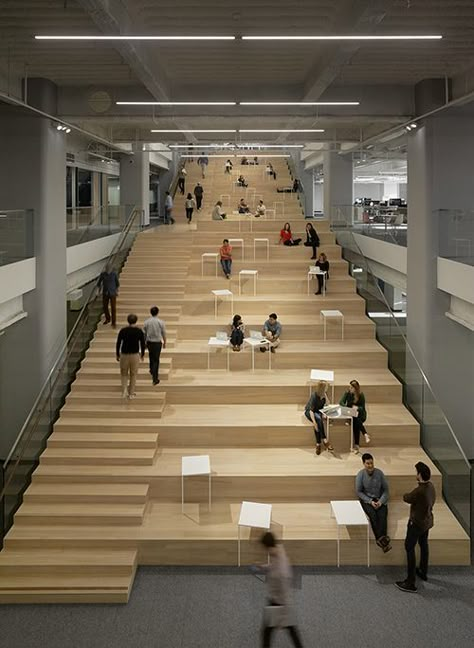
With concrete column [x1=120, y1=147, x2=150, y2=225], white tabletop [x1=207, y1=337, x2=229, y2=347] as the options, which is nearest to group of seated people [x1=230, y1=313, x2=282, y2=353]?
white tabletop [x1=207, y1=337, x2=229, y2=347]

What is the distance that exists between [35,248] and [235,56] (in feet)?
17.9

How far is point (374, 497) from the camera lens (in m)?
9.27

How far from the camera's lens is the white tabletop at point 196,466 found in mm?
9609

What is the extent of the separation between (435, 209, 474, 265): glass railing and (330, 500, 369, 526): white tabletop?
504cm

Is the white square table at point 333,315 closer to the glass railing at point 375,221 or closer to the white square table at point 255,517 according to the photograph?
the glass railing at point 375,221

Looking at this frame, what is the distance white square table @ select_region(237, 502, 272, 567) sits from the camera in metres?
8.48

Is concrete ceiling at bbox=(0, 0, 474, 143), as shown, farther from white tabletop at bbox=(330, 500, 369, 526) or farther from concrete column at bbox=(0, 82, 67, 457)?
white tabletop at bbox=(330, 500, 369, 526)

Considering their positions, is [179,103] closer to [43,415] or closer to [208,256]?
[208,256]

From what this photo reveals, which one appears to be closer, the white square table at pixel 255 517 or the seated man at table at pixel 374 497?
the white square table at pixel 255 517

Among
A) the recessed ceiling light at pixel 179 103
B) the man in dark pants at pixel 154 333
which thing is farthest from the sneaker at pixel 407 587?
the recessed ceiling light at pixel 179 103

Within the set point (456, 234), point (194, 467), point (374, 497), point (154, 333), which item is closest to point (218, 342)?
point (154, 333)

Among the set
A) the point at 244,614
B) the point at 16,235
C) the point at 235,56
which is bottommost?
the point at 244,614

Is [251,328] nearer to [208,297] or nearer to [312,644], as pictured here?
[208,297]

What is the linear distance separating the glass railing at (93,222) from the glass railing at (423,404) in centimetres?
747
